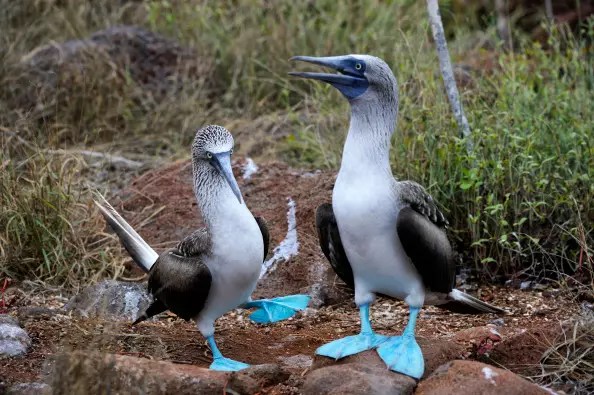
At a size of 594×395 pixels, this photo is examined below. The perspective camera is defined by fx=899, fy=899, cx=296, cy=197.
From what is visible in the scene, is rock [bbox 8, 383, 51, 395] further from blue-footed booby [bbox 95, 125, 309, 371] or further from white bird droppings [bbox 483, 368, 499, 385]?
white bird droppings [bbox 483, 368, 499, 385]

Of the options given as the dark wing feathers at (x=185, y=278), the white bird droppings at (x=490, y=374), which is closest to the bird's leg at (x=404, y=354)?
the white bird droppings at (x=490, y=374)

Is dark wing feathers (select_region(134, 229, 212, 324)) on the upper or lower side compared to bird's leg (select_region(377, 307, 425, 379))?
upper

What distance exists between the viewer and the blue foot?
4.65m

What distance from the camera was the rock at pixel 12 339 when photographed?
4.31 meters

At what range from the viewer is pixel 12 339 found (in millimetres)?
4391

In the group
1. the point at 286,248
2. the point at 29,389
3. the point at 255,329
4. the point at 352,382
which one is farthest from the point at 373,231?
the point at 286,248

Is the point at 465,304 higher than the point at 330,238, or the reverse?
the point at 330,238

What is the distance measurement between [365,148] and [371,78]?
326 millimetres

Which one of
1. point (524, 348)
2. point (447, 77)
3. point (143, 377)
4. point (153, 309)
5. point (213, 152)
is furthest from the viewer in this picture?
point (447, 77)

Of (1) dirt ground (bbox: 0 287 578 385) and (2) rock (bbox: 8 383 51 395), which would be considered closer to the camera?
(2) rock (bbox: 8 383 51 395)

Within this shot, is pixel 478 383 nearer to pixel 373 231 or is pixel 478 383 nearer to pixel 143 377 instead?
pixel 373 231

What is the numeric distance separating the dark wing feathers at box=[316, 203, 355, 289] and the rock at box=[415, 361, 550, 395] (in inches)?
33.3

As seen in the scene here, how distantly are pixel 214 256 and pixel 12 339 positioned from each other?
3.62ft

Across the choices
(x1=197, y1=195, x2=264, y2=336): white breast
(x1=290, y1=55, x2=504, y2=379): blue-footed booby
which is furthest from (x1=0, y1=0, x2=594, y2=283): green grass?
(x1=197, y1=195, x2=264, y2=336): white breast
